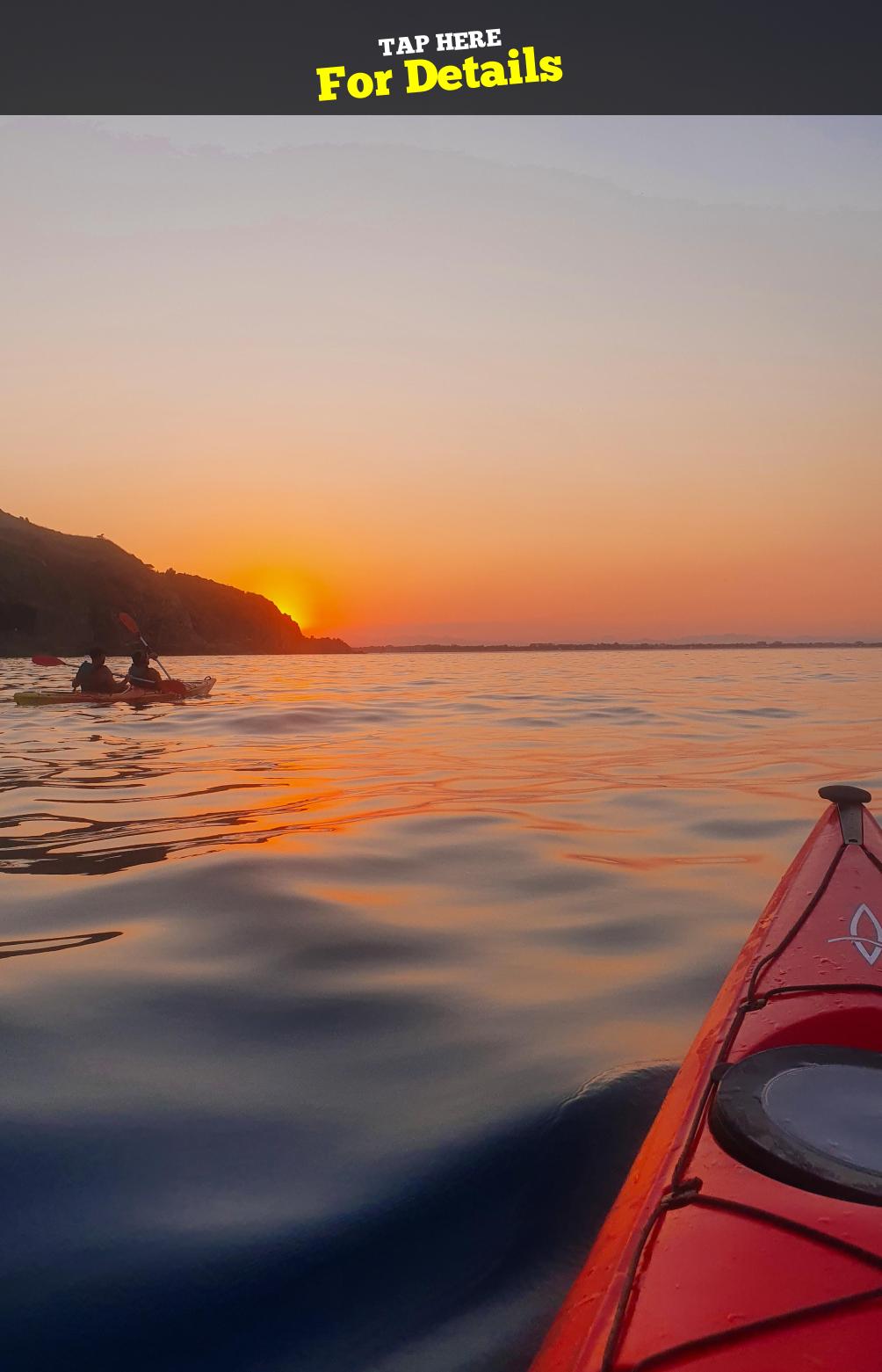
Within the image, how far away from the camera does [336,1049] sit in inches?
126

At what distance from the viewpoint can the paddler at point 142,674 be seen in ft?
56.5

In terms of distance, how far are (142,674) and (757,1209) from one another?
56.9ft

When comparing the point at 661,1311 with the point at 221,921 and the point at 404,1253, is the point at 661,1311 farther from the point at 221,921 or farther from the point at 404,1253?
the point at 221,921

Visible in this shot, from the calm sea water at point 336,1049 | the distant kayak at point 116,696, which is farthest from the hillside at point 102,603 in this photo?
the calm sea water at point 336,1049

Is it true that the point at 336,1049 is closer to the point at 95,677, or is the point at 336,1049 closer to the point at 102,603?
the point at 95,677

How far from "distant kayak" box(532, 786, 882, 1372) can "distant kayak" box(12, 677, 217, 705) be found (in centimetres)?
1514

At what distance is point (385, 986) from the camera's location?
3775 mm

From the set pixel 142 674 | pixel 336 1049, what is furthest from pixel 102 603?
pixel 336 1049

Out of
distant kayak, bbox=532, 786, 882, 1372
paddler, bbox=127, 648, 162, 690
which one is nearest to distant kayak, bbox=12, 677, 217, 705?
paddler, bbox=127, 648, 162, 690

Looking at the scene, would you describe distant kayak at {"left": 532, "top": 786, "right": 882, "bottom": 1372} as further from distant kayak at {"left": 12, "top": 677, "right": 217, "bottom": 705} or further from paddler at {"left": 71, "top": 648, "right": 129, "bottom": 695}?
paddler at {"left": 71, "top": 648, "right": 129, "bottom": 695}

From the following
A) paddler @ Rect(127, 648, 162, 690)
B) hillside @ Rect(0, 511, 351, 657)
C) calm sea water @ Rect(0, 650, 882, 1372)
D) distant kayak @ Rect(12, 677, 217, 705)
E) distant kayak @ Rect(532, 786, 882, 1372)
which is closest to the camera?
distant kayak @ Rect(532, 786, 882, 1372)

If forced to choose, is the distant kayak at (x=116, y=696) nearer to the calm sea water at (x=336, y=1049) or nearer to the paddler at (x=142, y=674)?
the paddler at (x=142, y=674)

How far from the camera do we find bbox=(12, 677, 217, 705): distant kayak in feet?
51.8

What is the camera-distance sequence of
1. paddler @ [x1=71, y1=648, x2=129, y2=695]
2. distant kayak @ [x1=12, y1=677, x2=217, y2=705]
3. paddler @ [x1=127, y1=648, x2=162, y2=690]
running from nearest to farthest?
1. distant kayak @ [x1=12, y1=677, x2=217, y2=705]
2. paddler @ [x1=71, y1=648, x2=129, y2=695]
3. paddler @ [x1=127, y1=648, x2=162, y2=690]
